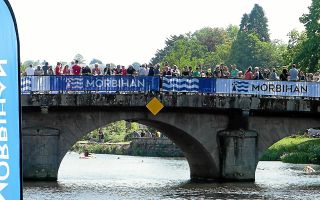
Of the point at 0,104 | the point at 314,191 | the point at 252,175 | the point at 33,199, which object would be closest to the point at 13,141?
the point at 0,104

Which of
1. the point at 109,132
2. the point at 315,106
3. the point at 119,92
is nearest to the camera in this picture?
the point at 119,92

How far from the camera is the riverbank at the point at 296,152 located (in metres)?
60.0

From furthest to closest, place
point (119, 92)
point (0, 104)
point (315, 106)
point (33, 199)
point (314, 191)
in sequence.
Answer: point (315, 106) → point (119, 92) → point (314, 191) → point (33, 199) → point (0, 104)

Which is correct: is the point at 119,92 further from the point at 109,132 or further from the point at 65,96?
the point at 109,132

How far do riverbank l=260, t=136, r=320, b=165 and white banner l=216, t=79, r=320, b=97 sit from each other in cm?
2118

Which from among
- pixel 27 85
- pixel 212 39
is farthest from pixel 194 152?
pixel 212 39

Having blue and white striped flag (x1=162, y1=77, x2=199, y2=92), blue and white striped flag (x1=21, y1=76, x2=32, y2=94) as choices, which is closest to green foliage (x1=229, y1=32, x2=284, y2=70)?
blue and white striped flag (x1=162, y1=77, x2=199, y2=92)

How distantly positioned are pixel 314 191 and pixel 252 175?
4.52 m

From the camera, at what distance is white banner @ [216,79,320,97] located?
36656 millimetres

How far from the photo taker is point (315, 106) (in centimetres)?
3778

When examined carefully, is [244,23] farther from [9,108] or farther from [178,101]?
[9,108]

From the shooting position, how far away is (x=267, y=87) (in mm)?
37375

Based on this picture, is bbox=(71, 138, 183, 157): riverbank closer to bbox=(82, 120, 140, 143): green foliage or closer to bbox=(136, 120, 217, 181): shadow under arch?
bbox=(82, 120, 140, 143): green foliage

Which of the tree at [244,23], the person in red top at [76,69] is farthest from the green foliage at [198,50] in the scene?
the person in red top at [76,69]
